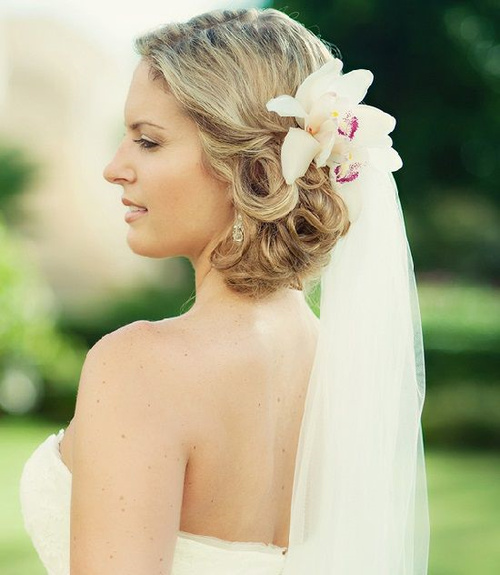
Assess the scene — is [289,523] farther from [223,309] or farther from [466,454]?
[466,454]

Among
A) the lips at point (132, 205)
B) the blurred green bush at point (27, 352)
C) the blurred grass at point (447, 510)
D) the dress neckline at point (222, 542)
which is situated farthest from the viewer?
the blurred green bush at point (27, 352)

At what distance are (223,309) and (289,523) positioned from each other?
475 millimetres

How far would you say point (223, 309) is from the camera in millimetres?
1957

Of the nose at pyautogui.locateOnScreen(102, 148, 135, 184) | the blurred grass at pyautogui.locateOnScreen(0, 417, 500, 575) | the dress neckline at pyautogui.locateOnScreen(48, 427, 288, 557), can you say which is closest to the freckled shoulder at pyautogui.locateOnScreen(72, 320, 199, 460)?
the dress neckline at pyautogui.locateOnScreen(48, 427, 288, 557)

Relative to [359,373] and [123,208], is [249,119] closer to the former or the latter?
[359,373]

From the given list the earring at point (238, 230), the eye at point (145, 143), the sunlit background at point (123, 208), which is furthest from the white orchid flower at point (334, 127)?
the sunlit background at point (123, 208)

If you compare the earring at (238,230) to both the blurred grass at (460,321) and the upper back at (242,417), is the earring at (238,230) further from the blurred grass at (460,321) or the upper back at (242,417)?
the blurred grass at (460,321)

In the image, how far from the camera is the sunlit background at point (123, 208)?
11.0m

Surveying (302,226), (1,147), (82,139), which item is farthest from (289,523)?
(82,139)

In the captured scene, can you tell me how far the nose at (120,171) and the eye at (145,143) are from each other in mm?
42

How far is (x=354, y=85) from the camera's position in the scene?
2.18 metres

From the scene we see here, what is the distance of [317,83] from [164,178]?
352 mm

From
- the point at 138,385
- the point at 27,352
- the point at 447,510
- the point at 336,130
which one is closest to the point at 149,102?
the point at 336,130

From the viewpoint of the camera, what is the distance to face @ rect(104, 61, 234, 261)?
1.97m
